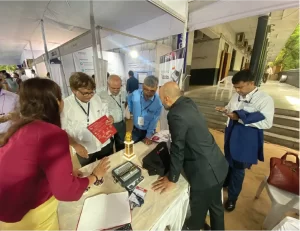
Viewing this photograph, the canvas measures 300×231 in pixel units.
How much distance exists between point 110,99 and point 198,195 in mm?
1478

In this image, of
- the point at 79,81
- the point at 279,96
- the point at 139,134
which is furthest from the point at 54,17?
the point at 279,96

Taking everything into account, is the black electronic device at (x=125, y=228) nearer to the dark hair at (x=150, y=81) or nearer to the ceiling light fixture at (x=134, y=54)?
the dark hair at (x=150, y=81)

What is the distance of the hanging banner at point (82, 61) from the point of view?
8.24 ft

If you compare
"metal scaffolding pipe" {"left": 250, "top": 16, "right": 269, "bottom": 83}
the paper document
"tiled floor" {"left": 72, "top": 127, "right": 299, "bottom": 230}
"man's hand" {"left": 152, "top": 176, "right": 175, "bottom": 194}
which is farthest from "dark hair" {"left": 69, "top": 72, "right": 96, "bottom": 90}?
"metal scaffolding pipe" {"left": 250, "top": 16, "right": 269, "bottom": 83}

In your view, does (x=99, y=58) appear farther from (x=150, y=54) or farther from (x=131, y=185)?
(x=131, y=185)

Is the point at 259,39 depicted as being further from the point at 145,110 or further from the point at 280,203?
the point at 280,203

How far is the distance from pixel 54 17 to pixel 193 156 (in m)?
3.28

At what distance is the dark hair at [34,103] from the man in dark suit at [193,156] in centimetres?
66

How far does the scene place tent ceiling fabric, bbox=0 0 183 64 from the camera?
1.97 meters

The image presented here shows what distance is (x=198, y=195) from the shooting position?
982 millimetres

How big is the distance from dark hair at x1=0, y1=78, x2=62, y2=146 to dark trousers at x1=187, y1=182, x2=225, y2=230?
3.41 ft

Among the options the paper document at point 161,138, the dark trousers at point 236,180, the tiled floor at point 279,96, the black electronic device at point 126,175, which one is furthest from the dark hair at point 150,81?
the tiled floor at point 279,96

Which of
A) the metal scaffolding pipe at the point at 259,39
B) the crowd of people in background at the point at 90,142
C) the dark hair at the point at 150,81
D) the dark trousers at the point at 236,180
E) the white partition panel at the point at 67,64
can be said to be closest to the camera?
the crowd of people in background at the point at 90,142

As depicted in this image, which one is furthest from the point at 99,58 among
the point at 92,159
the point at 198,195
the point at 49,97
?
the point at 198,195
